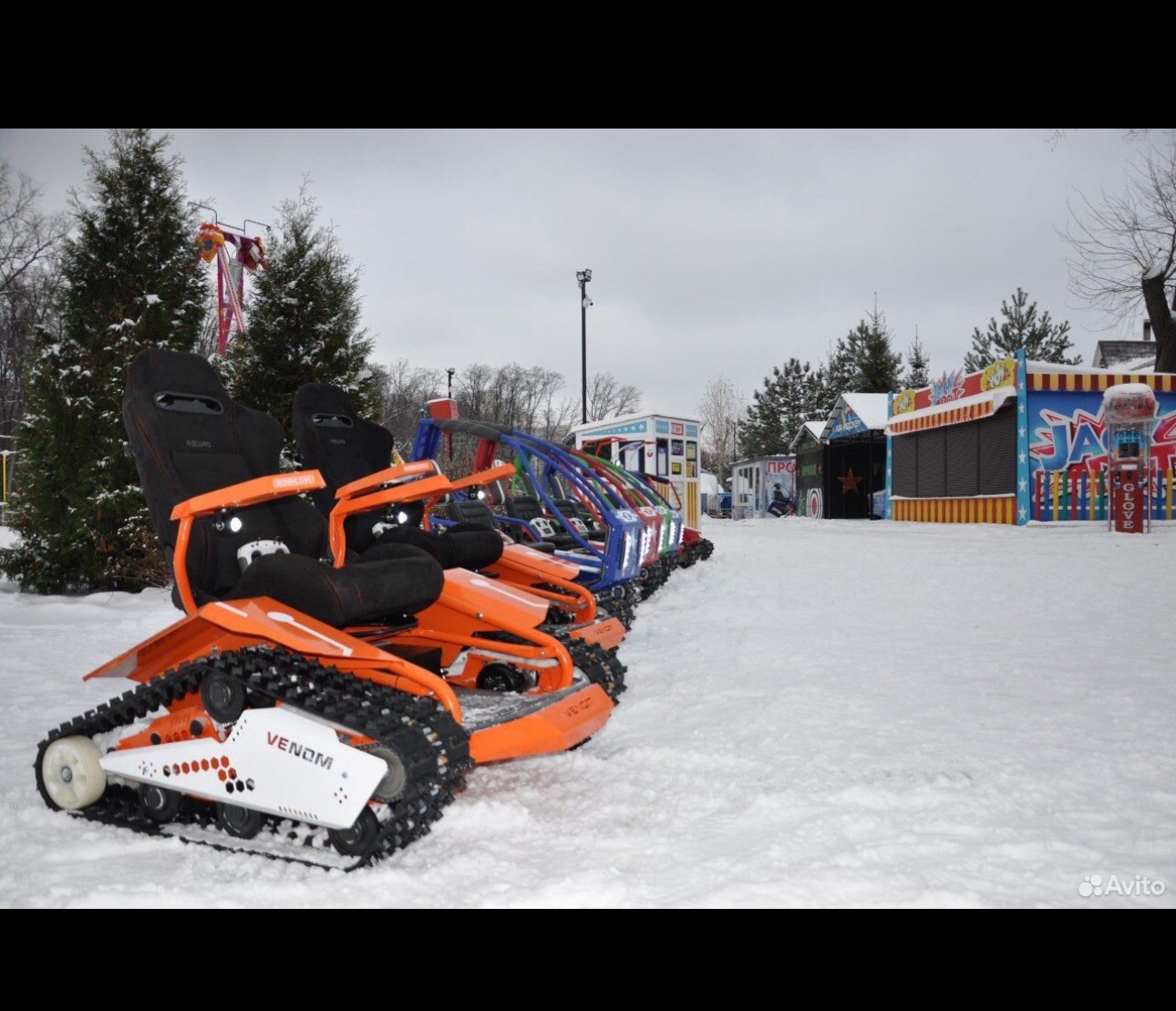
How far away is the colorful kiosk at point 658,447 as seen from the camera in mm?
16344

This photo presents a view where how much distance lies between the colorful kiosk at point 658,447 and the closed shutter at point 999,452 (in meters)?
6.41

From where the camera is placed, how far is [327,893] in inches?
97.1

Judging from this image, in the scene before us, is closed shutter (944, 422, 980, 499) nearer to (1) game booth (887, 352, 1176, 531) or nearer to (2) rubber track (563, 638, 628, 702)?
(1) game booth (887, 352, 1176, 531)

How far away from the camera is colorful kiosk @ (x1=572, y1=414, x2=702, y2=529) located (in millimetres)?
16344

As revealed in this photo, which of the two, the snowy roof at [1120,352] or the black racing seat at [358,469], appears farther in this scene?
the snowy roof at [1120,352]

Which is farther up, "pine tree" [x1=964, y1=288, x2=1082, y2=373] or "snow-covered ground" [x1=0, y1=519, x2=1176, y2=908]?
"pine tree" [x1=964, y1=288, x2=1082, y2=373]

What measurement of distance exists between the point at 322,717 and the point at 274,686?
0.22 m

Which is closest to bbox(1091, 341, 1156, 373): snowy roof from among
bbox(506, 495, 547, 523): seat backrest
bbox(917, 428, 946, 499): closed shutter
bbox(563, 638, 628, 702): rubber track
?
bbox(917, 428, 946, 499): closed shutter

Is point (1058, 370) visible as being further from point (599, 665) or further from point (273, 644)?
point (273, 644)

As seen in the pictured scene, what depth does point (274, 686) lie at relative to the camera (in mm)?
2783

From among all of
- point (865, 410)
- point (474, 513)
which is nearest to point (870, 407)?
point (865, 410)

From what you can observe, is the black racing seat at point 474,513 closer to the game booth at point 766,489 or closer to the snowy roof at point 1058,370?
the snowy roof at point 1058,370

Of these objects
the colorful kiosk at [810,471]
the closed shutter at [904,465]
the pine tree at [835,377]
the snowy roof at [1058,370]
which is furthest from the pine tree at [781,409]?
the snowy roof at [1058,370]

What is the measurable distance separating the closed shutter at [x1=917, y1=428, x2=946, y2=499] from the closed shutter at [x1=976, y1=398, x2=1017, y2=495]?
6.66 feet
